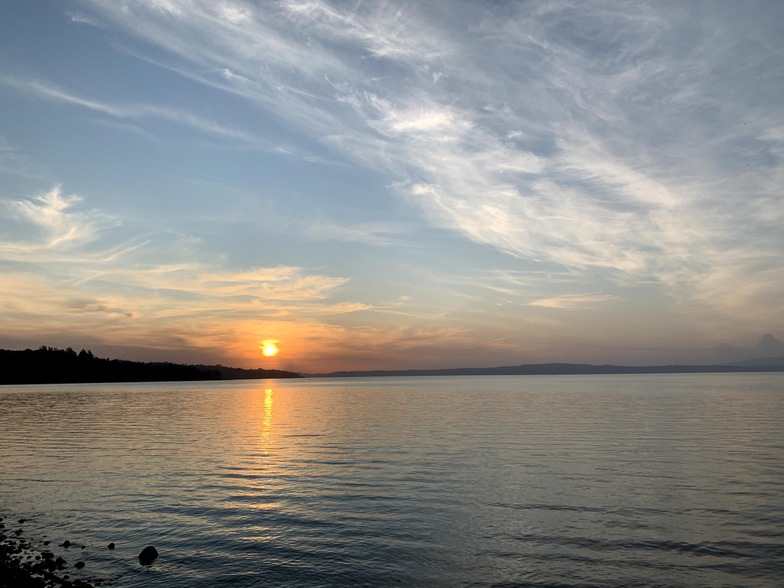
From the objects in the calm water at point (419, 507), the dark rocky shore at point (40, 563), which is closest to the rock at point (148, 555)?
the calm water at point (419, 507)

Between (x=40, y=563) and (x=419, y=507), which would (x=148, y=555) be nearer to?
(x=40, y=563)

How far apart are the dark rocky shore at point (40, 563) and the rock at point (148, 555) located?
176cm

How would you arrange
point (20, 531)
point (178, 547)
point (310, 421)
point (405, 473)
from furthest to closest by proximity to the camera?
point (310, 421) → point (405, 473) → point (20, 531) → point (178, 547)

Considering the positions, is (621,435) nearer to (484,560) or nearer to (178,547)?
(484,560)

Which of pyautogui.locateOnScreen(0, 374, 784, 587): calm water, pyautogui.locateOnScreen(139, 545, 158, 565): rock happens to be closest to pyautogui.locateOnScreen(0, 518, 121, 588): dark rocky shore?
pyautogui.locateOnScreen(0, 374, 784, 587): calm water

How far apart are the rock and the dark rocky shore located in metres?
1.76

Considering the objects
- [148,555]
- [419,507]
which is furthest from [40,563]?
[419,507]

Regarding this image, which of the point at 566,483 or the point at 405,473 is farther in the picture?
the point at 405,473

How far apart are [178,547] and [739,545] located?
2380cm

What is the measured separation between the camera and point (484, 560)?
21672mm

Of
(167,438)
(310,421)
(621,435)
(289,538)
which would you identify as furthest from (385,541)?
(310,421)

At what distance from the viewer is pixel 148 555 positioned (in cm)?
2261

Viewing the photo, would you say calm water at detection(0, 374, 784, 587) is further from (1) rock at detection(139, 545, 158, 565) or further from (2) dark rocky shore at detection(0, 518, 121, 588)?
(2) dark rocky shore at detection(0, 518, 121, 588)

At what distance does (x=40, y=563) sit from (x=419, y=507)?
17341 millimetres
